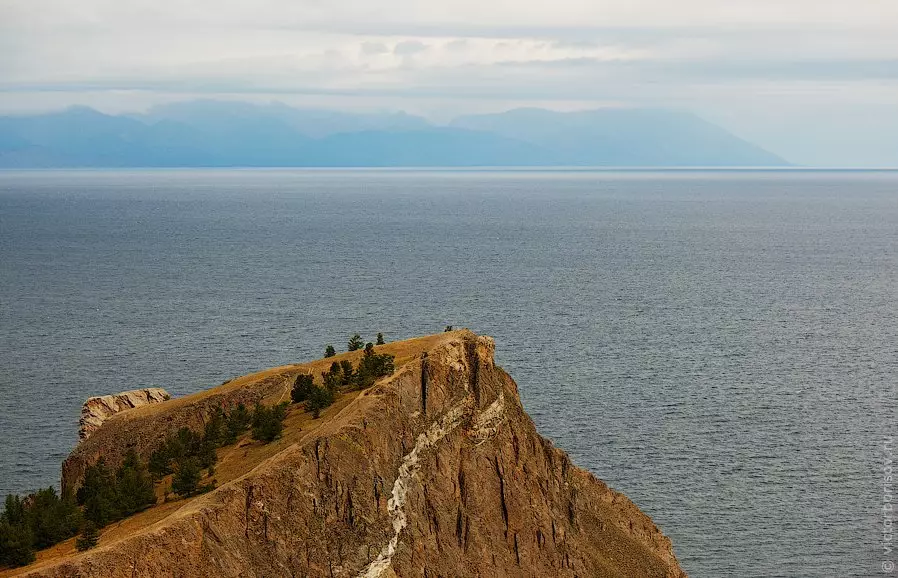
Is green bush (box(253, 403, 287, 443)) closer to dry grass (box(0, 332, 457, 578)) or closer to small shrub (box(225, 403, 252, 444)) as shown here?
dry grass (box(0, 332, 457, 578))

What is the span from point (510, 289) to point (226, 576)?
139772mm

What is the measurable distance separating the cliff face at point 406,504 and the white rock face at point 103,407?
2825cm

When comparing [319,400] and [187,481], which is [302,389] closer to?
[319,400]

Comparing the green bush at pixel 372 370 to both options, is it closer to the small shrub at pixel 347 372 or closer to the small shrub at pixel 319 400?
the small shrub at pixel 347 372

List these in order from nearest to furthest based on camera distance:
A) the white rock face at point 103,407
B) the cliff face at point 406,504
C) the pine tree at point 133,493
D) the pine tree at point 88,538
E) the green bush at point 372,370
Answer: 1. the cliff face at point 406,504
2. the pine tree at point 88,538
3. the pine tree at point 133,493
4. the green bush at point 372,370
5. the white rock face at point 103,407

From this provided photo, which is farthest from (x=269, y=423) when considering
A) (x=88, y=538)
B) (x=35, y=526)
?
(x=35, y=526)

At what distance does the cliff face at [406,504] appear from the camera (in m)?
48.1

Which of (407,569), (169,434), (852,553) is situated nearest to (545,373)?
(852,553)

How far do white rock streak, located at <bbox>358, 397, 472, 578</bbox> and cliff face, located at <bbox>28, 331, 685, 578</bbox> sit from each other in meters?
0.06

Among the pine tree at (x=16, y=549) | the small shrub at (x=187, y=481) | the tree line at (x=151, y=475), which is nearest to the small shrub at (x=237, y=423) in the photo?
the tree line at (x=151, y=475)

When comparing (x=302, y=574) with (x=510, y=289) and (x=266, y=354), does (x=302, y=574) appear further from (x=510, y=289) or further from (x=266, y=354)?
(x=510, y=289)

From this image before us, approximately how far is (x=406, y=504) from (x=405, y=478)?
4.36ft

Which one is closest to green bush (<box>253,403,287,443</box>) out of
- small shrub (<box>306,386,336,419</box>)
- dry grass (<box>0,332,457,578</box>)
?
dry grass (<box>0,332,457,578</box>)

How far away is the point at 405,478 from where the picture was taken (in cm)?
5447
